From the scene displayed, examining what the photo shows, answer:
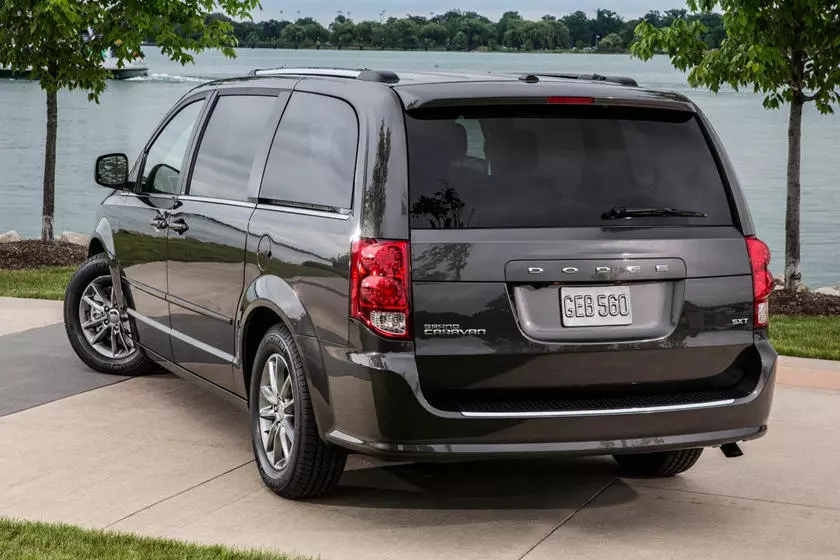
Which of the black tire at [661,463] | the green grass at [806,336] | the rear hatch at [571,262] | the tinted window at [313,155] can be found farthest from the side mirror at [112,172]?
the green grass at [806,336]

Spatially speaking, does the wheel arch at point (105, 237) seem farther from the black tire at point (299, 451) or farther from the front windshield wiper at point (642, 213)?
the front windshield wiper at point (642, 213)

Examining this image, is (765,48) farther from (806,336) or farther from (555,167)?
(555,167)

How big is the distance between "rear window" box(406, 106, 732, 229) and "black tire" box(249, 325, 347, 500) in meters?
0.97

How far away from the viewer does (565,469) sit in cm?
699

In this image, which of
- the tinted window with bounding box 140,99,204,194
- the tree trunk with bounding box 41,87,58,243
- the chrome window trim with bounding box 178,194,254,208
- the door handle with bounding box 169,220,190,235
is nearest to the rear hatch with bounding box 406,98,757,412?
the chrome window trim with bounding box 178,194,254,208

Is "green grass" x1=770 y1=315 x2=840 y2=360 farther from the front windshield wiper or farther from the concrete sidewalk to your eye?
the concrete sidewalk

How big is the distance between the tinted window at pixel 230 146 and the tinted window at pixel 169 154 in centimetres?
27

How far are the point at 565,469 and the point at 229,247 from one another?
1.98m

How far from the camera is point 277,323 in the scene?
6.38 meters

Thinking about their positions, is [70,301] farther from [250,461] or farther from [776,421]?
[776,421]

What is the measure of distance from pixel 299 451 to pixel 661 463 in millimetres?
1831

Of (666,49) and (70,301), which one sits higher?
(666,49)

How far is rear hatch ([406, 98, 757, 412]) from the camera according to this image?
5.52 m

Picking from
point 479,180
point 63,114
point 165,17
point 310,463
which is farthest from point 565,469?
point 63,114
